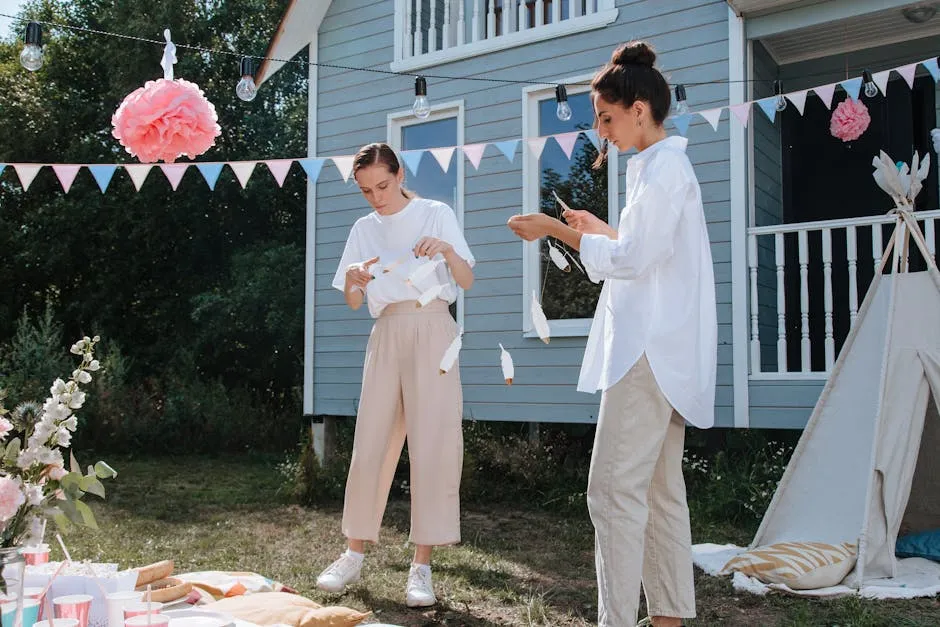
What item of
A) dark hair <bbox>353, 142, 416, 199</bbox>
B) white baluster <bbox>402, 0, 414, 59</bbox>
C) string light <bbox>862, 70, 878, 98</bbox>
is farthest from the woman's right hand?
white baluster <bbox>402, 0, 414, 59</bbox>

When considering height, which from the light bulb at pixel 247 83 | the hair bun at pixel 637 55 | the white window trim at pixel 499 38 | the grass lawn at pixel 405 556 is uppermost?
the white window trim at pixel 499 38

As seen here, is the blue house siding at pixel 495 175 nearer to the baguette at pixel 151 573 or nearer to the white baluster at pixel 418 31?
the white baluster at pixel 418 31

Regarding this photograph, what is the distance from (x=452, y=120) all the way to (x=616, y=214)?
5.29 feet

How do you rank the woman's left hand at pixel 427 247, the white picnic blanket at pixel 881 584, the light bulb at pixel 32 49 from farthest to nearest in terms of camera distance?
1. the light bulb at pixel 32 49
2. the white picnic blanket at pixel 881 584
3. the woman's left hand at pixel 427 247

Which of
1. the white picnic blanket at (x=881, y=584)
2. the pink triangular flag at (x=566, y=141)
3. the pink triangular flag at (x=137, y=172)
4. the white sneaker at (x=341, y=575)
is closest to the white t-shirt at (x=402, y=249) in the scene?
the white sneaker at (x=341, y=575)

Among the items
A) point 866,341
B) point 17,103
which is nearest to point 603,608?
point 866,341

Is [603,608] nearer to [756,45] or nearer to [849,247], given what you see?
[849,247]

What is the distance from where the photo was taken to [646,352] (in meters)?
2.06

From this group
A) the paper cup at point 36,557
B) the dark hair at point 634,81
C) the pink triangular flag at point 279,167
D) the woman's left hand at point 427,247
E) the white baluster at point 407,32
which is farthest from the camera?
the white baluster at point 407,32

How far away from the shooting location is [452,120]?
6.54 m

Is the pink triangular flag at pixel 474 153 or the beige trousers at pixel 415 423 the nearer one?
the beige trousers at pixel 415 423

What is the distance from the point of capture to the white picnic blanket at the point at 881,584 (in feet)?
10.3

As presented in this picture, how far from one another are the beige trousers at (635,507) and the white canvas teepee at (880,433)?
5.10ft

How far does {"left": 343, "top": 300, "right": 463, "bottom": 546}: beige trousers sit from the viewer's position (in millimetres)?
3043
